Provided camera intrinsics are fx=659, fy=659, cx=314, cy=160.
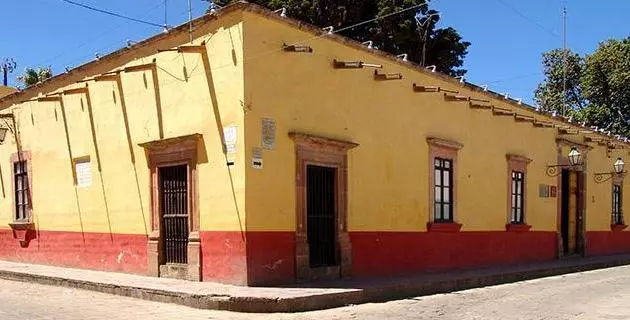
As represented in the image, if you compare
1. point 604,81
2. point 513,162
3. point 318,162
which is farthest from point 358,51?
point 604,81

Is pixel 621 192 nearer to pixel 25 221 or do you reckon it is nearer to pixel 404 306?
pixel 404 306

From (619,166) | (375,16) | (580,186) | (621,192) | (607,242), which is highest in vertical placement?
(375,16)

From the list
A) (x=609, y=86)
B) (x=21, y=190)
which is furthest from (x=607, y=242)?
(x=21, y=190)

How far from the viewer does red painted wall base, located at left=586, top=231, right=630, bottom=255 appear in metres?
21.3

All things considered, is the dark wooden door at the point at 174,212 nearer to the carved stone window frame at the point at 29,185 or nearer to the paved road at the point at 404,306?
the paved road at the point at 404,306

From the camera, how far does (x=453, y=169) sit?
596 inches

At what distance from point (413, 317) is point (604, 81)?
1096 inches

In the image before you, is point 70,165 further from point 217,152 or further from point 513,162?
point 513,162

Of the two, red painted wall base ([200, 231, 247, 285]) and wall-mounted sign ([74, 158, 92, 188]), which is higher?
wall-mounted sign ([74, 158, 92, 188])

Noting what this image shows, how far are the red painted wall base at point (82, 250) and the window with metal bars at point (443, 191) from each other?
6425 mm

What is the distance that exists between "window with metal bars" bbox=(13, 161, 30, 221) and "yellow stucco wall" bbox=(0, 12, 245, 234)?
249 mm

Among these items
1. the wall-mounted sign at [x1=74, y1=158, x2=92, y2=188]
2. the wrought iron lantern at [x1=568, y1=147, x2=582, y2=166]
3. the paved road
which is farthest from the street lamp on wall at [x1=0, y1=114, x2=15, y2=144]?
the wrought iron lantern at [x1=568, y1=147, x2=582, y2=166]

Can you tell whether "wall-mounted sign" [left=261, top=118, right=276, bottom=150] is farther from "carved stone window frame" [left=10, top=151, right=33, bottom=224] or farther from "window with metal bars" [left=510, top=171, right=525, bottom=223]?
"window with metal bars" [left=510, top=171, right=525, bottom=223]

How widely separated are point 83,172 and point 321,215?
5598 millimetres
